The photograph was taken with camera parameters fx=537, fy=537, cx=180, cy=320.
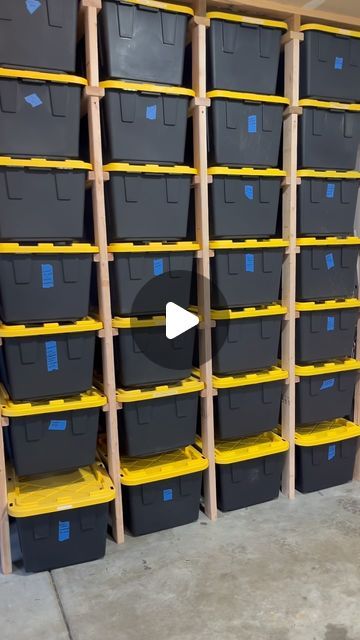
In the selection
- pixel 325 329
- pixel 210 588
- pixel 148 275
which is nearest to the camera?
pixel 210 588

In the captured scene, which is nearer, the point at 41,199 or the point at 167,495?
the point at 41,199

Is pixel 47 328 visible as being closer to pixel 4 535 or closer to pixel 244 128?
pixel 4 535

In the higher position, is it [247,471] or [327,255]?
[327,255]

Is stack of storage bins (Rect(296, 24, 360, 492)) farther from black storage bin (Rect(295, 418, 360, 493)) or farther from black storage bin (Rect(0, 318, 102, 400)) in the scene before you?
black storage bin (Rect(0, 318, 102, 400))

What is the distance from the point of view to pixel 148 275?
2537 mm

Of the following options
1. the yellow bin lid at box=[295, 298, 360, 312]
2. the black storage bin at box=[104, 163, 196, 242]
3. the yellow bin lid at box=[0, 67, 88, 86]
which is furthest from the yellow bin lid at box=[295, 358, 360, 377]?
the yellow bin lid at box=[0, 67, 88, 86]

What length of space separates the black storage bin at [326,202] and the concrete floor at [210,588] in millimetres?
1552

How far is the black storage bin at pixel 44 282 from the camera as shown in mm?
2275

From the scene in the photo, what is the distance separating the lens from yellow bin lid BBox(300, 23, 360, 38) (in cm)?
270

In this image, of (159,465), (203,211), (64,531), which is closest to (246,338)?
(203,211)

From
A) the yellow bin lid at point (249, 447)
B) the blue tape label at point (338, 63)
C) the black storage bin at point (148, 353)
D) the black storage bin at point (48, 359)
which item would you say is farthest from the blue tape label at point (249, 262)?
the blue tape label at point (338, 63)

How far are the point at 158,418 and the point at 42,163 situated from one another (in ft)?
4.28

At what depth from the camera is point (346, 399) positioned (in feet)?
10.4

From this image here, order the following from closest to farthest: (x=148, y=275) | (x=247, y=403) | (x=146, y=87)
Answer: (x=146, y=87), (x=148, y=275), (x=247, y=403)
